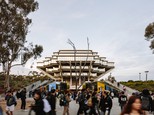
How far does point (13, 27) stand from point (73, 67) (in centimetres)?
7652

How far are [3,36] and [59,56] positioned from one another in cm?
8393

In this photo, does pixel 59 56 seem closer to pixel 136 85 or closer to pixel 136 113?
pixel 136 85

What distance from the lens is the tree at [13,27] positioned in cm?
4134

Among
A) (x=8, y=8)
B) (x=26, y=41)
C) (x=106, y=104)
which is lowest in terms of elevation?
(x=106, y=104)

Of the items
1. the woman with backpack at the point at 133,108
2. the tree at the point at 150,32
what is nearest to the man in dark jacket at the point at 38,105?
the woman with backpack at the point at 133,108

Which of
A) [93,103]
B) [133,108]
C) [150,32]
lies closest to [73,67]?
[150,32]

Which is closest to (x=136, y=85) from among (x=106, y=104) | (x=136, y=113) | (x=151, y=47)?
(x=151, y=47)

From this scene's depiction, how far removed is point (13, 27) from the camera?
42406 mm

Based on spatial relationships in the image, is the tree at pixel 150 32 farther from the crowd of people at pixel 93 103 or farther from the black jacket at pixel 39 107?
the black jacket at pixel 39 107

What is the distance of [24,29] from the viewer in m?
43.6

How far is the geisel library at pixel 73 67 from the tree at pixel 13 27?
68.8 metres

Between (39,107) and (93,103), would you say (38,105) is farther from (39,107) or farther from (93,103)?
(93,103)

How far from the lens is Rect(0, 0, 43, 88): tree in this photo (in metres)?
41.3

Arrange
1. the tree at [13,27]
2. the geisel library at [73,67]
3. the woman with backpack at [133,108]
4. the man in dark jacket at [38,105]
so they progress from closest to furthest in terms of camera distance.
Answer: the woman with backpack at [133,108] < the man in dark jacket at [38,105] < the tree at [13,27] < the geisel library at [73,67]
